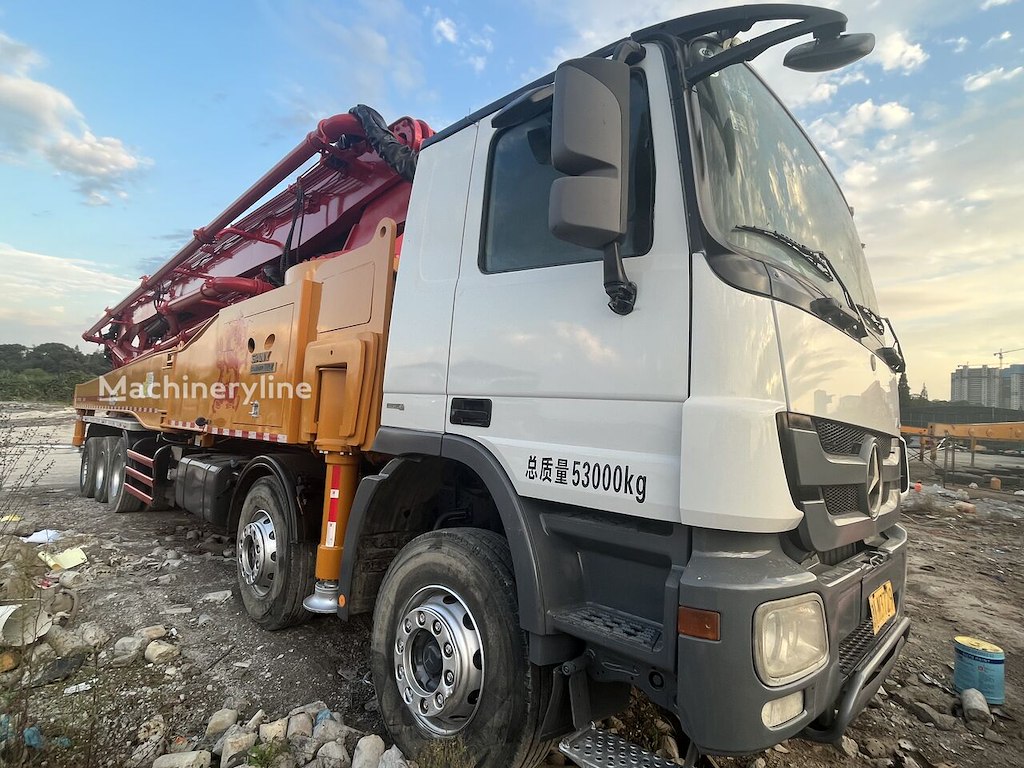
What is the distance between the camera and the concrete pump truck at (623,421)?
1593 millimetres

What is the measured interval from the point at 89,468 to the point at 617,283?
932 centimetres

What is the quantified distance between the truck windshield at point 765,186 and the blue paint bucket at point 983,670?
6.43 feet

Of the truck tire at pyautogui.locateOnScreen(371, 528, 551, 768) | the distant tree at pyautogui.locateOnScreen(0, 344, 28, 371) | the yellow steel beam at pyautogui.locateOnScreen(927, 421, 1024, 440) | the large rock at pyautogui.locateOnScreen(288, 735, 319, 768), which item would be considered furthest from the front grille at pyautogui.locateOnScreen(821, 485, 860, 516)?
the distant tree at pyautogui.locateOnScreen(0, 344, 28, 371)

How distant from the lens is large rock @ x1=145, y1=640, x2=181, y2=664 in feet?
10.6

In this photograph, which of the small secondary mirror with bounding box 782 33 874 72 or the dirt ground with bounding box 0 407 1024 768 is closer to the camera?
the small secondary mirror with bounding box 782 33 874 72

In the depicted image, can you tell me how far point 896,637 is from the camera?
7.41ft

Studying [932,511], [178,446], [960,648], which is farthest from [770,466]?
[932,511]

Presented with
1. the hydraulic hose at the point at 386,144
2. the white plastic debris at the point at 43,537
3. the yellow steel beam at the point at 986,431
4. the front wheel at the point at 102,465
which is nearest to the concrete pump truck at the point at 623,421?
the hydraulic hose at the point at 386,144

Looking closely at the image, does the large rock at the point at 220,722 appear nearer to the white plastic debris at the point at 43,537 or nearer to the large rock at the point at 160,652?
the large rock at the point at 160,652

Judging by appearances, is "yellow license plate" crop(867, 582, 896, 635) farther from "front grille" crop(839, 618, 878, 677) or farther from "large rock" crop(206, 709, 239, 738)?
"large rock" crop(206, 709, 239, 738)

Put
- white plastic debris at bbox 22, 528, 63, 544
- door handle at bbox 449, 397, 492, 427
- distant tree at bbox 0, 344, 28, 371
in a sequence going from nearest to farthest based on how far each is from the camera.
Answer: door handle at bbox 449, 397, 492, 427, white plastic debris at bbox 22, 528, 63, 544, distant tree at bbox 0, 344, 28, 371

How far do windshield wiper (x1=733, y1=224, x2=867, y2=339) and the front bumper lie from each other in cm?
77

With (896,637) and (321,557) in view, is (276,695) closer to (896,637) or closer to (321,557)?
(321,557)

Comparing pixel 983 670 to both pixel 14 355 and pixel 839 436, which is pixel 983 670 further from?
pixel 14 355
